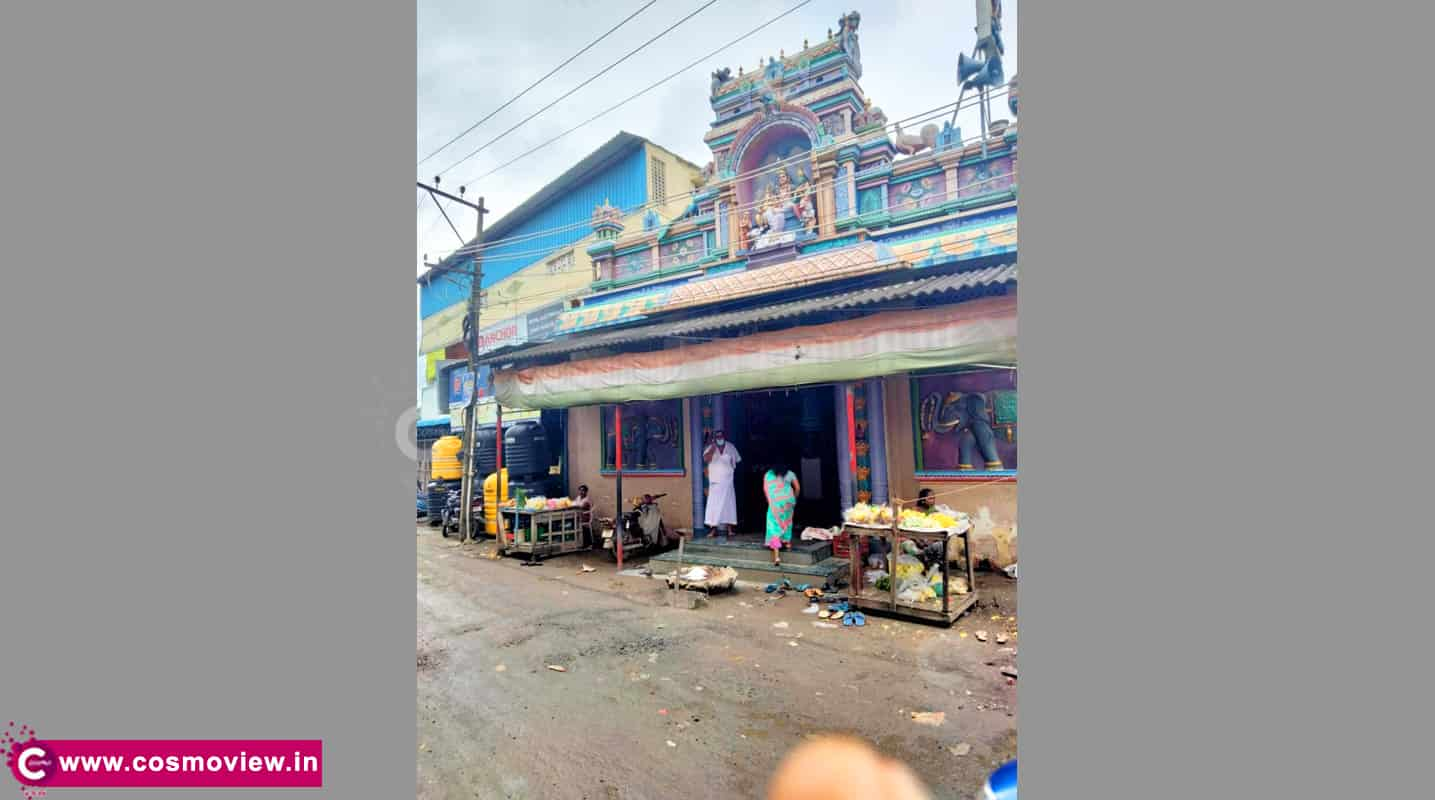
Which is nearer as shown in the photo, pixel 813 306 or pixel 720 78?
pixel 813 306

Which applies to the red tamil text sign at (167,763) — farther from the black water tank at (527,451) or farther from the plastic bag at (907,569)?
the black water tank at (527,451)

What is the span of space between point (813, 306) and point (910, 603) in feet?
10.6

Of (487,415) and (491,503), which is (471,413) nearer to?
(491,503)

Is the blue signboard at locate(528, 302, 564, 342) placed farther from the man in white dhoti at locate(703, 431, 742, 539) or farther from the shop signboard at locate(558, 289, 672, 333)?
the man in white dhoti at locate(703, 431, 742, 539)

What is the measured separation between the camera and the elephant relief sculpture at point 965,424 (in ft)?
24.1

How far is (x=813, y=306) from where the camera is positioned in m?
7.00

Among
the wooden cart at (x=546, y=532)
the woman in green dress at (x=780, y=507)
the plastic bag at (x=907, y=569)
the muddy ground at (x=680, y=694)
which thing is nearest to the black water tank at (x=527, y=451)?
the wooden cart at (x=546, y=532)

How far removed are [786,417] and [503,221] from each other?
1125cm

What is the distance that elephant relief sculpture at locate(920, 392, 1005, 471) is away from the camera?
7340 millimetres

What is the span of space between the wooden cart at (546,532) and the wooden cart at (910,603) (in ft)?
16.5

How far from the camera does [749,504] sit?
10.4 meters

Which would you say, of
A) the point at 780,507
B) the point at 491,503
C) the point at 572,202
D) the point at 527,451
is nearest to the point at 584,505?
the point at 527,451

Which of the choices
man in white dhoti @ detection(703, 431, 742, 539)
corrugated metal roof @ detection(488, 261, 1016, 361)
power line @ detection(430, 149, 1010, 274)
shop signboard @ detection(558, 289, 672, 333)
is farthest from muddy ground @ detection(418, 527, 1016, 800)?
shop signboard @ detection(558, 289, 672, 333)

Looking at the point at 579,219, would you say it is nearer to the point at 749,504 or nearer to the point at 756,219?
the point at 756,219
